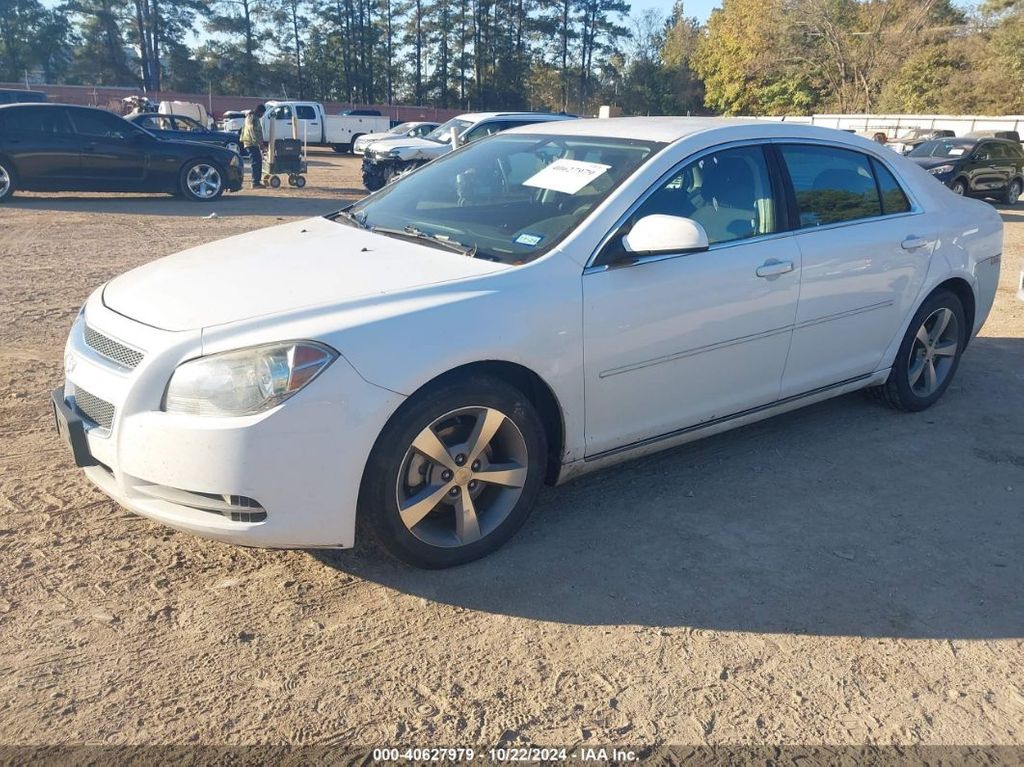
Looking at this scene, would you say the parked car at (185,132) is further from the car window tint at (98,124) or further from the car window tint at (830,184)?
the car window tint at (830,184)

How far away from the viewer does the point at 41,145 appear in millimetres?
13523

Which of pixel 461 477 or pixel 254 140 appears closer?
pixel 461 477

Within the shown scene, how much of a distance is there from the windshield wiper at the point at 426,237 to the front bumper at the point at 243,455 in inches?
35.3

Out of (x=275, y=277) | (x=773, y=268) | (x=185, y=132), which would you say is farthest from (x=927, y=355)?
(x=185, y=132)

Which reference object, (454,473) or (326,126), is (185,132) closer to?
(454,473)

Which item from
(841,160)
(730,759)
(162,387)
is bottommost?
(730,759)

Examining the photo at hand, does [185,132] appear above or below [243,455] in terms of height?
above

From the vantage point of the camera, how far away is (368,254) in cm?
360

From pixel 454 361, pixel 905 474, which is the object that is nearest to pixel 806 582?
pixel 905 474

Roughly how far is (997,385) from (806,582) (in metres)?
3.34

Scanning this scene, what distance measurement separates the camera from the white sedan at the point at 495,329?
9.34 ft

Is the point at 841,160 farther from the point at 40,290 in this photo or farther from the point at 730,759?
the point at 40,290

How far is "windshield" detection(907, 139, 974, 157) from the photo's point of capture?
18453 millimetres

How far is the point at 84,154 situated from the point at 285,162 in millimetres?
4758
